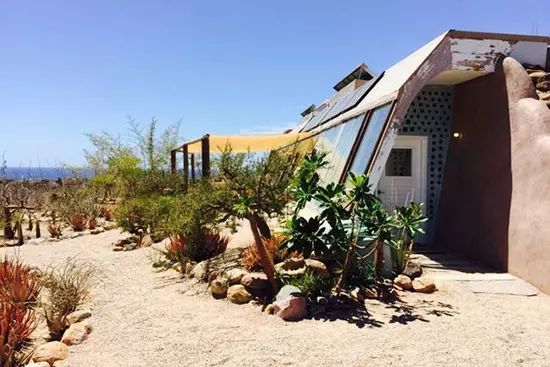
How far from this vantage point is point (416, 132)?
9.20 metres

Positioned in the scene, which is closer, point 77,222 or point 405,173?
point 405,173

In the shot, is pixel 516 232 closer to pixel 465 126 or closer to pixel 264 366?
pixel 465 126

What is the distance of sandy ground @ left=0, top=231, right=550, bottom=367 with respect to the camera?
159 inches

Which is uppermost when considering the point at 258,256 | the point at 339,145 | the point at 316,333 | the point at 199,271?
the point at 339,145

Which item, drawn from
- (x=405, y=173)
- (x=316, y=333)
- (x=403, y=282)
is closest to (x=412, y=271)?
(x=403, y=282)

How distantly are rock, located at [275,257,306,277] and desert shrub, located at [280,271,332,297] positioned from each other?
106mm

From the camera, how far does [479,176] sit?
7828 mm

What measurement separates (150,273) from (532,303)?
624 cm

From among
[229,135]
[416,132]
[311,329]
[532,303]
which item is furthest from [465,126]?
[229,135]

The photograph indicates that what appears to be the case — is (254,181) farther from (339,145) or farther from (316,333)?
(339,145)

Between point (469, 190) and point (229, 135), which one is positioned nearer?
point (469, 190)

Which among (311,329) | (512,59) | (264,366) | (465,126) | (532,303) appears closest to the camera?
(264,366)

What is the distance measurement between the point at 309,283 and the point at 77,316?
310 centimetres

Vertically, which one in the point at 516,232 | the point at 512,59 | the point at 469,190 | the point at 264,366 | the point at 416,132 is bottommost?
the point at 264,366
